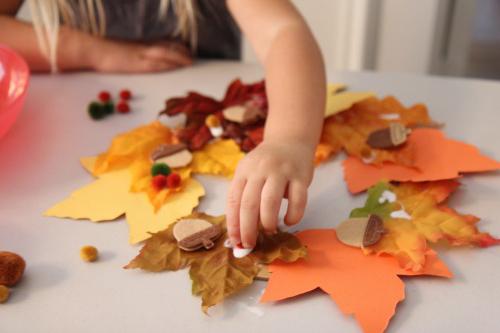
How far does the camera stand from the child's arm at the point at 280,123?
1.32 ft

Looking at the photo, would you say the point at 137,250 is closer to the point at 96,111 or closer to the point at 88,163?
the point at 88,163

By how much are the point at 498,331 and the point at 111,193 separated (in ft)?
1.08

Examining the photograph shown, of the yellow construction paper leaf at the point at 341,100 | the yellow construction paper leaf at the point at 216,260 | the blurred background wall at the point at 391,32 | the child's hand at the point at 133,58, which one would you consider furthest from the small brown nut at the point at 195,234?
the blurred background wall at the point at 391,32

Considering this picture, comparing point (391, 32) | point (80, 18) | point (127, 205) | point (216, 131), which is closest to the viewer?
point (127, 205)

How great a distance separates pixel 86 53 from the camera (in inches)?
30.3

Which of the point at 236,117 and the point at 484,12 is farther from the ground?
the point at 236,117

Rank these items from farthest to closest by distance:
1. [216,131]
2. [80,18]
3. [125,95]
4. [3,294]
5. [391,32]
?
[391,32] → [80,18] → [125,95] → [216,131] → [3,294]

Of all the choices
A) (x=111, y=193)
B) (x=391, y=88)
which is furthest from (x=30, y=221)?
(x=391, y=88)

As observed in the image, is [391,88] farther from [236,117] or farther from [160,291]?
[160,291]

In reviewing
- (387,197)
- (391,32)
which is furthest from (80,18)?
(391,32)

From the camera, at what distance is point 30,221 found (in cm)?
47

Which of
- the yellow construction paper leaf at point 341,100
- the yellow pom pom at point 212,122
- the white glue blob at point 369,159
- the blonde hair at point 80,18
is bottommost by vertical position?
the white glue blob at point 369,159

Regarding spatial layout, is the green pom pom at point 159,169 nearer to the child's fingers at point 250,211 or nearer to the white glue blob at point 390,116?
the child's fingers at point 250,211

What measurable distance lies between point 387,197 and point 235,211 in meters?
0.14
